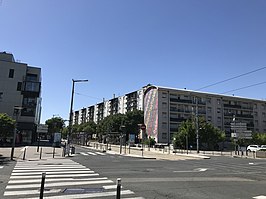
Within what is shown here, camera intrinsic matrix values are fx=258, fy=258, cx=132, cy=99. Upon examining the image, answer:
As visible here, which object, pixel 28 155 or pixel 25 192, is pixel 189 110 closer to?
pixel 28 155

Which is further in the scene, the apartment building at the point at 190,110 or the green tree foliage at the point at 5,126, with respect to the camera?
the apartment building at the point at 190,110

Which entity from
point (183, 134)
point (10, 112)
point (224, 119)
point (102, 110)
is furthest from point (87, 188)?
point (102, 110)

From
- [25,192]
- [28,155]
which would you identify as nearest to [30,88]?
[28,155]

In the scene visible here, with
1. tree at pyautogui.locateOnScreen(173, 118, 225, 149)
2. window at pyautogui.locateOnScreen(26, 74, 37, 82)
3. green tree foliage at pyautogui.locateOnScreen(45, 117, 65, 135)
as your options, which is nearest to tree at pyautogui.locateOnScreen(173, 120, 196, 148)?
tree at pyautogui.locateOnScreen(173, 118, 225, 149)

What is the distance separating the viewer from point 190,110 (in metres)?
76.8

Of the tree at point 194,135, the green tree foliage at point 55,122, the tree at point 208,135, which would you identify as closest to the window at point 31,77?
the tree at point 194,135

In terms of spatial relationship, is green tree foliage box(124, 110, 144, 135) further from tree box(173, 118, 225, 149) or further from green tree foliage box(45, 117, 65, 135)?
green tree foliage box(45, 117, 65, 135)

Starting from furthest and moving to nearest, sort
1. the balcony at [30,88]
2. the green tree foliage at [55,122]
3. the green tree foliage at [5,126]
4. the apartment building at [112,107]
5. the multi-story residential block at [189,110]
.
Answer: the green tree foliage at [55,122] → the apartment building at [112,107] → the multi-story residential block at [189,110] → the balcony at [30,88] → the green tree foliage at [5,126]

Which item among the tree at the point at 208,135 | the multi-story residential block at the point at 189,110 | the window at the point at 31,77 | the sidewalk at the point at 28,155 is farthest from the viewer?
the multi-story residential block at the point at 189,110

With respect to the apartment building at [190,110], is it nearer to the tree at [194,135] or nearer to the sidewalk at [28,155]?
the tree at [194,135]

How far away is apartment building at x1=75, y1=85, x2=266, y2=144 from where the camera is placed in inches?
2859

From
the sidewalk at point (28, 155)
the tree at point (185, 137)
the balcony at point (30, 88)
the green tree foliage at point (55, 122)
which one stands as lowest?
the sidewalk at point (28, 155)

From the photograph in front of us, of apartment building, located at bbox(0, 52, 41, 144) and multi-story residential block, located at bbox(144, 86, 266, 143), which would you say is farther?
multi-story residential block, located at bbox(144, 86, 266, 143)

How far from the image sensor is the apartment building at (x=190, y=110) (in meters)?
72.6
